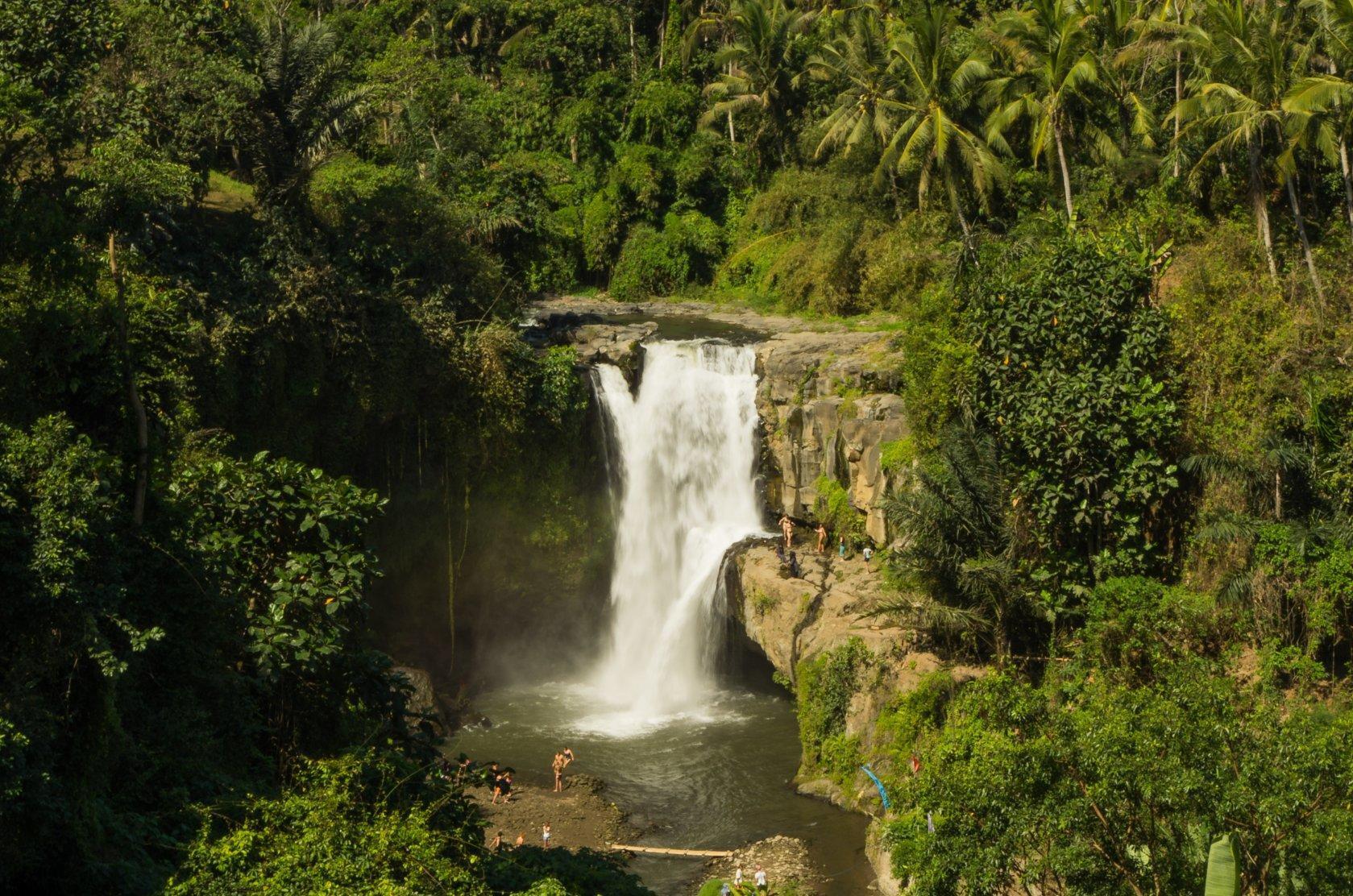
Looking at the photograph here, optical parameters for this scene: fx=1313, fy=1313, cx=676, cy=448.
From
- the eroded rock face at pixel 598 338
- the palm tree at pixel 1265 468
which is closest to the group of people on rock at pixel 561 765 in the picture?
the eroded rock face at pixel 598 338

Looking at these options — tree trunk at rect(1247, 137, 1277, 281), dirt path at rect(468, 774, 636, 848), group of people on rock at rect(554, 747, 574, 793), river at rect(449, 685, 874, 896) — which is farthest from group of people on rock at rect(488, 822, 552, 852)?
tree trunk at rect(1247, 137, 1277, 281)

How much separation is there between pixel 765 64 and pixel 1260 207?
21917 millimetres

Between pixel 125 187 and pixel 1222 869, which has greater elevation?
pixel 125 187

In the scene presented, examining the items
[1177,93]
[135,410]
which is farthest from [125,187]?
[1177,93]

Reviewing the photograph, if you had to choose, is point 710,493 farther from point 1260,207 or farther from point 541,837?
point 1260,207

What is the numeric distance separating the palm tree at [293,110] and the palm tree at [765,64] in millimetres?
18543

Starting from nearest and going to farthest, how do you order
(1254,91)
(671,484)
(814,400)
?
(1254,91) < (814,400) < (671,484)

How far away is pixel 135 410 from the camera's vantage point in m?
15.2

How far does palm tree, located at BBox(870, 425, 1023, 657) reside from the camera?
2302cm

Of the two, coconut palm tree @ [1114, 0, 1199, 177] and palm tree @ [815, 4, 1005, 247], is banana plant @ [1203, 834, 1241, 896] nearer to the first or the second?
coconut palm tree @ [1114, 0, 1199, 177]

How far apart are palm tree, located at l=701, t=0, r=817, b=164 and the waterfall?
1544 cm

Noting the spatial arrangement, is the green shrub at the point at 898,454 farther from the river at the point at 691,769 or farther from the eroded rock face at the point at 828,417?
the river at the point at 691,769

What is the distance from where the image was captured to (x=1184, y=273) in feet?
80.5

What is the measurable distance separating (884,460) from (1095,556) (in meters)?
4.70
